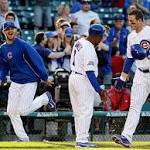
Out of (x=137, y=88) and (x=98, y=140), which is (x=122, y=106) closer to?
(x=98, y=140)

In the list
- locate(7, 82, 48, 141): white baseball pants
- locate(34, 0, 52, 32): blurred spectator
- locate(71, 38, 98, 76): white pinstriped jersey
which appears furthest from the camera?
locate(34, 0, 52, 32): blurred spectator

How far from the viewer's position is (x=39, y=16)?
1480cm

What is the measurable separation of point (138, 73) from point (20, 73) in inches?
74.6

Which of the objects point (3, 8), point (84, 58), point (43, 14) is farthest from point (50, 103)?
point (43, 14)

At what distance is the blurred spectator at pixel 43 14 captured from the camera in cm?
1466

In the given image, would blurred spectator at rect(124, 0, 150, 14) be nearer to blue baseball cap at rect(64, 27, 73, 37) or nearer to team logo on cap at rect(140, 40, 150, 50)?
blue baseball cap at rect(64, 27, 73, 37)

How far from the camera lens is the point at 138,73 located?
916 centimetres

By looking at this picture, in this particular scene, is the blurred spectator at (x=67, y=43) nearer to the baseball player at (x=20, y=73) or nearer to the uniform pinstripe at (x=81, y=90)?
the baseball player at (x=20, y=73)

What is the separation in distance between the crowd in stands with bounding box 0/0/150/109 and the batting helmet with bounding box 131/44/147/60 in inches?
108

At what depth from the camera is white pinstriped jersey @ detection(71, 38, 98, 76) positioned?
879 centimetres

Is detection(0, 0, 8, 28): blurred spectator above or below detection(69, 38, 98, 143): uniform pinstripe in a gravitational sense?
above

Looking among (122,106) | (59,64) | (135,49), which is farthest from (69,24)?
(135,49)

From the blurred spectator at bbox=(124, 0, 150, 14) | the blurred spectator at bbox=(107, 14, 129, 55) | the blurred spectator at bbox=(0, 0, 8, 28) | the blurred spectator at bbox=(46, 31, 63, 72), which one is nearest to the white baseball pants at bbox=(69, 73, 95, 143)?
the blurred spectator at bbox=(46, 31, 63, 72)

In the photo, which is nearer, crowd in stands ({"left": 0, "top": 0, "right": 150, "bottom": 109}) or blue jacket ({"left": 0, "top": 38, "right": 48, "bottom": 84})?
blue jacket ({"left": 0, "top": 38, "right": 48, "bottom": 84})
